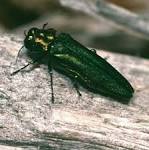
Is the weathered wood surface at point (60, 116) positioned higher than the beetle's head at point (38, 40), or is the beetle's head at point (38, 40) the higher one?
the beetle's head at point (38, 40)

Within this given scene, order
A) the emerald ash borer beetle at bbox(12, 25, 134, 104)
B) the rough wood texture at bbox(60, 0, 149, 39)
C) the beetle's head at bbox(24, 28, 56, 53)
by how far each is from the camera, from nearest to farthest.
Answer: the emerald ash borer beetle at bbox(12, 25, 134, 104) < the beetle's head at bbox(24, 28, 56, 53) < the rough wood texture at bbox(60, 0, 149, 39)

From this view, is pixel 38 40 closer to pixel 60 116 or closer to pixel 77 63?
pixel 77 63

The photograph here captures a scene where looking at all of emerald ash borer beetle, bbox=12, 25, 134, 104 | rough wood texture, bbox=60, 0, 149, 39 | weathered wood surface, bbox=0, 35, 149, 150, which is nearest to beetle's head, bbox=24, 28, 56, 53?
emerald ash borer beetle, bbox=12, 25, 134, 104

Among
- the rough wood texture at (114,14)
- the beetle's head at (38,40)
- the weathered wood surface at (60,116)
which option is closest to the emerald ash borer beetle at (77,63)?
the beetle's head at (38,40)

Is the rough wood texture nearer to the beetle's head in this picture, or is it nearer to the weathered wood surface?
the beetle's head

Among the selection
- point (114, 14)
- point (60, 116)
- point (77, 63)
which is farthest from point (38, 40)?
point (114, 14)

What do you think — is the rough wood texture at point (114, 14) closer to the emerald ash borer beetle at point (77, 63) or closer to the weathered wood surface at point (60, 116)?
the emerald ash borer beetle at point (77, 63)

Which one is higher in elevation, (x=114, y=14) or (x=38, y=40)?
(x=114, y=14)
